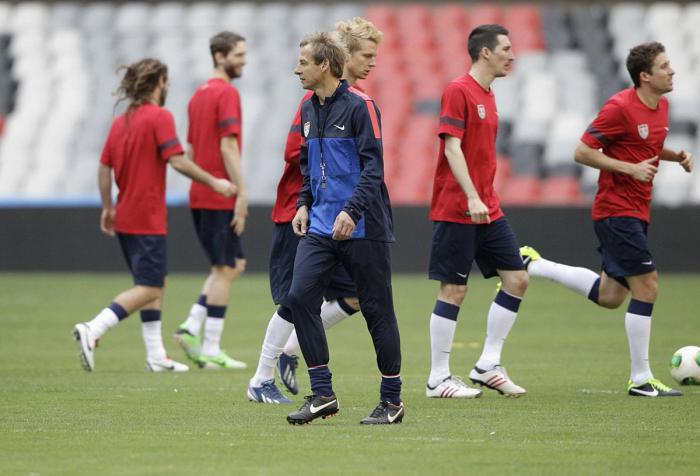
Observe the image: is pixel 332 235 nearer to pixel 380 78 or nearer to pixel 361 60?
pixel 361 60

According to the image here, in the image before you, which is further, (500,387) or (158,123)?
(158,123)

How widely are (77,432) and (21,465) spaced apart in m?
0.97

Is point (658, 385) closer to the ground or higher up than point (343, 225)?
closer to the ground

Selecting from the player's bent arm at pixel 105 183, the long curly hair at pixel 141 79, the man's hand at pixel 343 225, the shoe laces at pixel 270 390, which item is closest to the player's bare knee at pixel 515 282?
the shoe laces at pixel 270 390

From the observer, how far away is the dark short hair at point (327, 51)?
7039mm

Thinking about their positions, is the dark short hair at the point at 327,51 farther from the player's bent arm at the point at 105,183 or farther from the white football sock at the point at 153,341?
the white football sock at the point at 153,341

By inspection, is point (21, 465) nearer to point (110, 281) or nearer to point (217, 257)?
point (217, 257)

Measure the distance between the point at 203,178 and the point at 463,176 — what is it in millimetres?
2538

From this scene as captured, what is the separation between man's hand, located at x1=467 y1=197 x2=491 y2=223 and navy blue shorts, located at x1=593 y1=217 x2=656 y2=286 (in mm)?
1249

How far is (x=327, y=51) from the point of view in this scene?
7.05 m

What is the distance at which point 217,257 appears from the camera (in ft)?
35.0

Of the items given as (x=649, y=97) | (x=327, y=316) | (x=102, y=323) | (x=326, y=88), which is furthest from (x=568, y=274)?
(x=102, y=323)

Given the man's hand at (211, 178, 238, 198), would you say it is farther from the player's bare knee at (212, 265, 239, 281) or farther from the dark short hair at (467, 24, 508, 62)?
the dark short hair at (467, 24, 508, 62)

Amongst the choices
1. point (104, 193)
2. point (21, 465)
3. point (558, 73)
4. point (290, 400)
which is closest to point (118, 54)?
point (558, 73)
